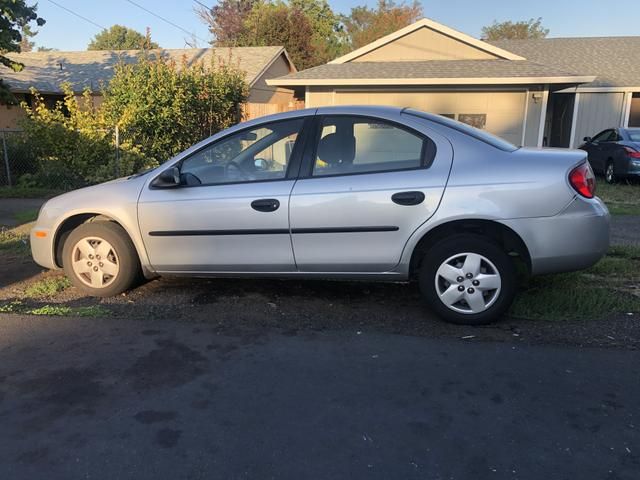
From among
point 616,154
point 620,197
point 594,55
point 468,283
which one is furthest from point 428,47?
point 468,283

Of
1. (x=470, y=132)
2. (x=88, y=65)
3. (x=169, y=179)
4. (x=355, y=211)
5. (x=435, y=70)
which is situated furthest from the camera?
(x=88, y=65)

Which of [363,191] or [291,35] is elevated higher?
[291,35]

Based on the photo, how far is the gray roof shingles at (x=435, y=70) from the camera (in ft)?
46.0

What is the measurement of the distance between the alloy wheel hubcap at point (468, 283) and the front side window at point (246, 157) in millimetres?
1546

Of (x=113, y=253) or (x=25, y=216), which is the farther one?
(x=25, y=216)

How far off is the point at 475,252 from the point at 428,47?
13109 mm

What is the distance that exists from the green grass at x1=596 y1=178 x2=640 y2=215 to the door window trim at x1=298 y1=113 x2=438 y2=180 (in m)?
6.21

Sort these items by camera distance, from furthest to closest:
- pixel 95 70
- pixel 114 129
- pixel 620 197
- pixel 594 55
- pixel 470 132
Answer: pixel 95 70, pixel 594 55, pixel 114 129, pixel 620 197, pixel 470 132

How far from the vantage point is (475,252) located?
4.17 meters

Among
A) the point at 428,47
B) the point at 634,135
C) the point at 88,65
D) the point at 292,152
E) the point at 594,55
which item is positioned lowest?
the point at 292,152

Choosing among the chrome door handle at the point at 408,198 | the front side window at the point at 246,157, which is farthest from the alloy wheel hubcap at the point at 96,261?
the chrome door handle at the point at 408,198

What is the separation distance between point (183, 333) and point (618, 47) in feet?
76.3

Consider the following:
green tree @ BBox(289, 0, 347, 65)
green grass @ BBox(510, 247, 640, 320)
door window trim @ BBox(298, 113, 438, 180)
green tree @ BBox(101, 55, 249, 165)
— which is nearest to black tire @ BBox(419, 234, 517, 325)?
green grass @ BBox(510, 247, 640, 320)

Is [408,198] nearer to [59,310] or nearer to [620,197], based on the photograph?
[59,310]
